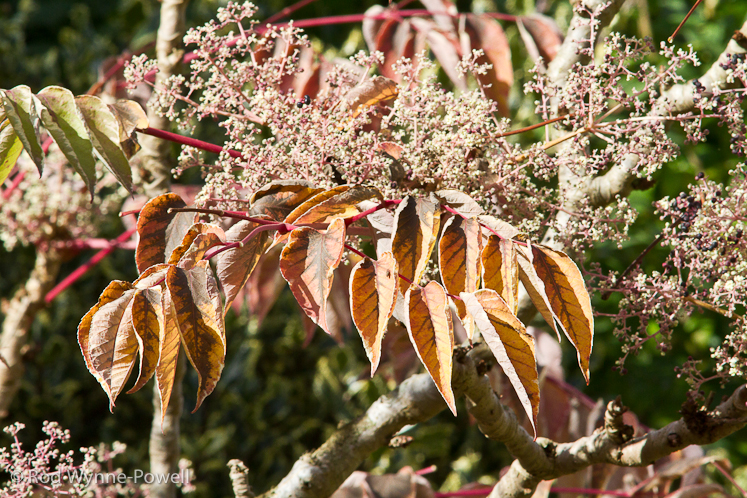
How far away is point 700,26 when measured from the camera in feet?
7.92

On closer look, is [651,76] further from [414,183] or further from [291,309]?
A: [291,309]

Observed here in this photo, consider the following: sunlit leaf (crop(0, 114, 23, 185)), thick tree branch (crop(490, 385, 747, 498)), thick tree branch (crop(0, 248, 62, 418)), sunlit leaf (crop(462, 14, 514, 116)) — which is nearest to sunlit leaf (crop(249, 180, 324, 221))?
sunlit leaf (crop(0, 114, 23, 185))

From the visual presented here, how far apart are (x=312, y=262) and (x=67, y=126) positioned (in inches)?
10.4

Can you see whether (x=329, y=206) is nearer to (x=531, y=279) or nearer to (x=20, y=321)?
(x=531, y=279)

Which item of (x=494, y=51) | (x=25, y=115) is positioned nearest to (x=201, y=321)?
(x=25, y=115)

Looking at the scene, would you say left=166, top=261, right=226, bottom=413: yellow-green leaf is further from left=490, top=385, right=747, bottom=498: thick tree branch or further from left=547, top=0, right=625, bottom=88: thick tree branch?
left=547, top=0, right=625, bottom=88: thick tree branch

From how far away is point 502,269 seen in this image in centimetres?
44

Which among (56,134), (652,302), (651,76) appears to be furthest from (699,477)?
(56,134)

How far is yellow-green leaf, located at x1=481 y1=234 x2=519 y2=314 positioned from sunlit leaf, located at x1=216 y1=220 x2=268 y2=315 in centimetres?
16

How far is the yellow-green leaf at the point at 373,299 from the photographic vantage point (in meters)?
0.42

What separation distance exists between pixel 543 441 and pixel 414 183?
13.9 inches

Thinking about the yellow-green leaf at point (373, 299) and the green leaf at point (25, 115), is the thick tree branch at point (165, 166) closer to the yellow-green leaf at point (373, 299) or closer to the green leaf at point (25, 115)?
the green leaf at point (25, 115)

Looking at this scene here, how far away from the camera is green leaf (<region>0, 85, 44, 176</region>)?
0.51 metres

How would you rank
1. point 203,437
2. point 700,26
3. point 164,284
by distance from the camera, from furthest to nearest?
point 700,26
point 203,437
point 164,284
